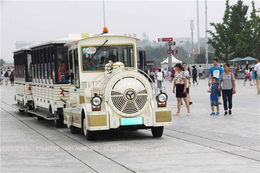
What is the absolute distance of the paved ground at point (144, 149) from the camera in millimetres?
9359

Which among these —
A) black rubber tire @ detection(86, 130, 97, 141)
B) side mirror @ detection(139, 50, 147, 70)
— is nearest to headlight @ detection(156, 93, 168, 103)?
black rubber tire @ detection(86, 130, 97, 141)

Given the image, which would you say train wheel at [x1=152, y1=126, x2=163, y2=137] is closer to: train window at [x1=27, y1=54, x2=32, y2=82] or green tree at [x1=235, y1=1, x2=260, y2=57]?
train window at [x1=27, y1=54, x2=32, y2=82]

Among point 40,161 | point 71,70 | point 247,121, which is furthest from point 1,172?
point 247,121

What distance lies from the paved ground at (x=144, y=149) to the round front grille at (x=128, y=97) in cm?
71

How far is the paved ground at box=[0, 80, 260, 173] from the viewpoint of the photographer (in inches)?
368

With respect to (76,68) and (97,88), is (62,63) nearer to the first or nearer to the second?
(76,68)

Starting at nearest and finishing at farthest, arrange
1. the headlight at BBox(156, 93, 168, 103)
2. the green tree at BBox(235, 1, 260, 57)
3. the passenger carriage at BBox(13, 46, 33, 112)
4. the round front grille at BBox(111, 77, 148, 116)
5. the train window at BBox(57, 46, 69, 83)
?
1. the round front grille at BBox(111, 77, 148, 116)
2. the headlight at BBox(156, 93, 168, 103)
3. the train window at BBox(57, 46, 69, 83)
4. the passenger carriage at BBox(13, 46, 33, 112)
5. the green tree at BBox(235, 1, 260, 57)

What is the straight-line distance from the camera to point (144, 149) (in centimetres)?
1142

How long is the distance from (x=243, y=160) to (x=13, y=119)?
12860 millimetres

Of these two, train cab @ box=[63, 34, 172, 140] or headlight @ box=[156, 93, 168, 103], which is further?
headlight @ box=[156, 93, 168, 103]

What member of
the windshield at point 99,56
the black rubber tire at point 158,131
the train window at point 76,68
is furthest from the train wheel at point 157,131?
the train window at point 76,68

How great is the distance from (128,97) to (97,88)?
993 millimetres

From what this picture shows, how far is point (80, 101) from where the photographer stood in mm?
14422

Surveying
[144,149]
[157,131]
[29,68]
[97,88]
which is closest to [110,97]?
[97,88]
